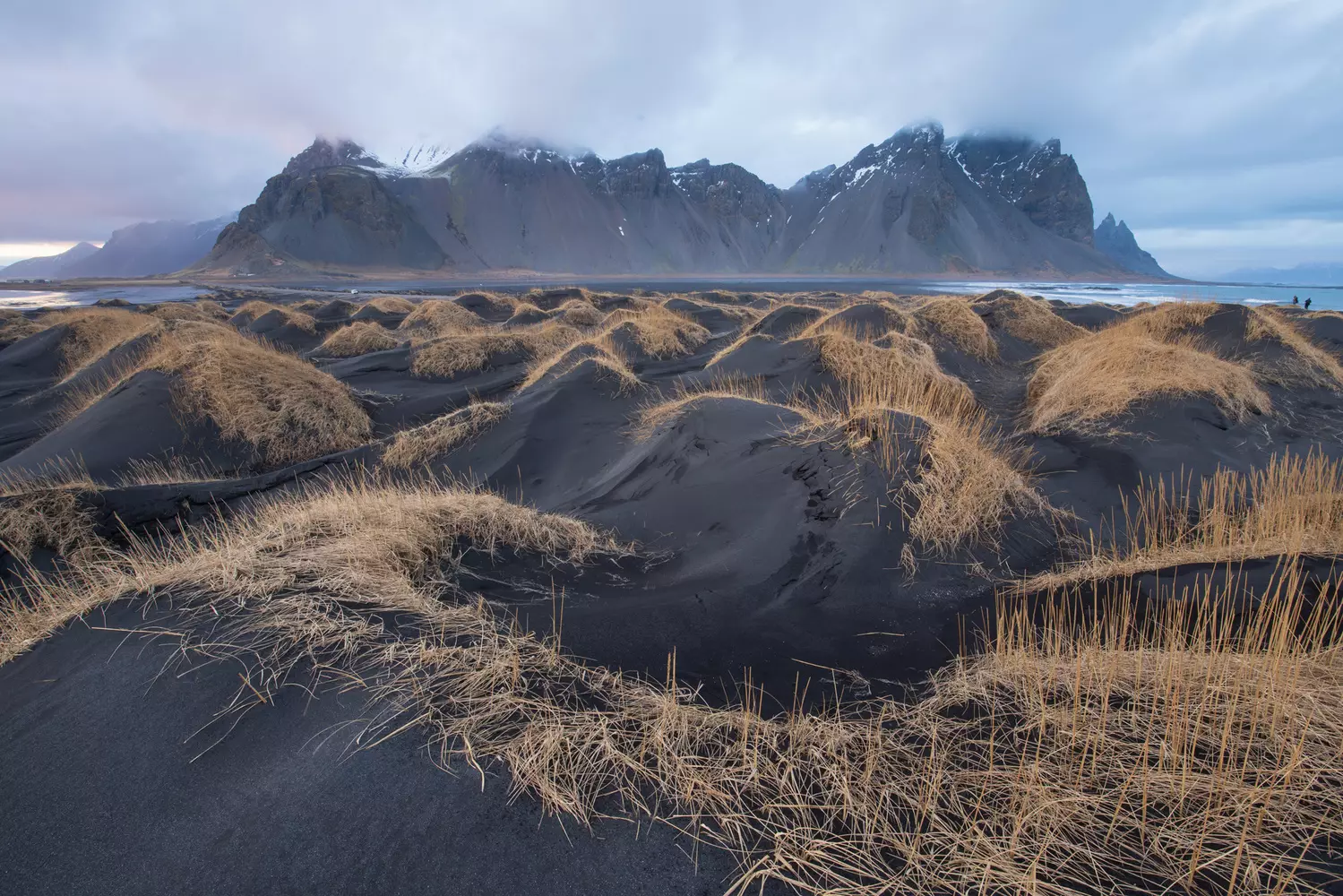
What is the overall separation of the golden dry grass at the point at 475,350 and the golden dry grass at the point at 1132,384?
13241 millimetres

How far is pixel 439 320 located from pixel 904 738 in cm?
2766

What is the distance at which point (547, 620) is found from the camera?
4.14 meters

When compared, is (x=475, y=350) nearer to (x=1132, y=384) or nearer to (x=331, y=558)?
(x=331, y=558)

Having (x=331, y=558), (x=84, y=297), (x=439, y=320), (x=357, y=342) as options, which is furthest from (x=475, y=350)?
(x=84, y=297)

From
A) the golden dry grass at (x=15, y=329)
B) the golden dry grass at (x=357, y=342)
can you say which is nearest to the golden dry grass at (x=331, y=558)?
the golden dry grass at (x=357, y=342)

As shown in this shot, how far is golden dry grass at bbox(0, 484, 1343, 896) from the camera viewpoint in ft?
6.71

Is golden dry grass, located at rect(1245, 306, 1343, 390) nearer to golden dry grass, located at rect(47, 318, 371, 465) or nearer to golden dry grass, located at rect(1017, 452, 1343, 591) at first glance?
golden dry grass, located at rect(1017, 452, 1343, 591)

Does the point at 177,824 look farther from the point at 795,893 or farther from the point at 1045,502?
the point at 1045,502

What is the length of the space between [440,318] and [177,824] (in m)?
27.1

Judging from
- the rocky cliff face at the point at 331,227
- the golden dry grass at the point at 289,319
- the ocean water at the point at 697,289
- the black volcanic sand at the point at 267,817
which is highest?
the rocky cliff face at the point at 331,227

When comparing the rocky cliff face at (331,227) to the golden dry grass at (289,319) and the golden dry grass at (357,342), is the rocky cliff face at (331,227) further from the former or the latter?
the golden dry grass at (357,342)

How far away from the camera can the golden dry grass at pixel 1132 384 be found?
9.31 metres

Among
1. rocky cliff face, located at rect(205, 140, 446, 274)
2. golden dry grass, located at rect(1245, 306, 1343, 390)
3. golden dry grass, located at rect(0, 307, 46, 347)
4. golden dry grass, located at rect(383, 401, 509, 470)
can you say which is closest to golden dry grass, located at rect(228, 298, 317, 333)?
golden dry grass, located at rect(0, 307, 46, 347)

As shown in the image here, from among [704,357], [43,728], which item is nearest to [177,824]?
[43,728]
